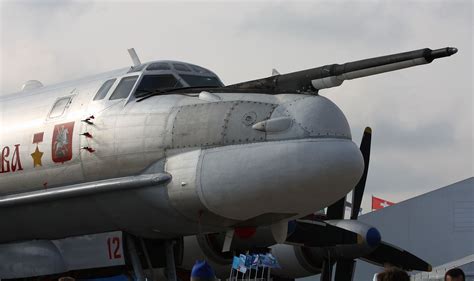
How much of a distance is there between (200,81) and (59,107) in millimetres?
2122

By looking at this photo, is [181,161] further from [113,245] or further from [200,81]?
[200,81]

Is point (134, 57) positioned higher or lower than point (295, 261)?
higher

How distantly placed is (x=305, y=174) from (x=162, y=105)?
8.27ft

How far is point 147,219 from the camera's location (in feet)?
43.0

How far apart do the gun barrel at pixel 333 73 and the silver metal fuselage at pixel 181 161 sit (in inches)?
22.3

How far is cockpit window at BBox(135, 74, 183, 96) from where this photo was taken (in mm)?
14025

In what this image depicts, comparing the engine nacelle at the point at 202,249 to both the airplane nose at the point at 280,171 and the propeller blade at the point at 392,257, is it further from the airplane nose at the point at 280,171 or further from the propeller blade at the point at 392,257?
the propeller blade at the point at 392,257

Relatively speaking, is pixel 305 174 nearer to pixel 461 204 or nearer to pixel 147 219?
pixel 147 219

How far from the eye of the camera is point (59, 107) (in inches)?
563

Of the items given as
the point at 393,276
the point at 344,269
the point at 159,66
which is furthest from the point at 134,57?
the point at 393,276

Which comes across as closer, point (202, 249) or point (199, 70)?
point (199, 70)

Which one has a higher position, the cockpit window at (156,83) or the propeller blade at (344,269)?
the cockpit window at (156,83)

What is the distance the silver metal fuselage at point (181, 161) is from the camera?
470 inches

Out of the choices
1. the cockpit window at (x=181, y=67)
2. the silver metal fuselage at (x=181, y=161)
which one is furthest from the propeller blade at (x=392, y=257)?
the silver metal fuselage at (x=181, y=161)
